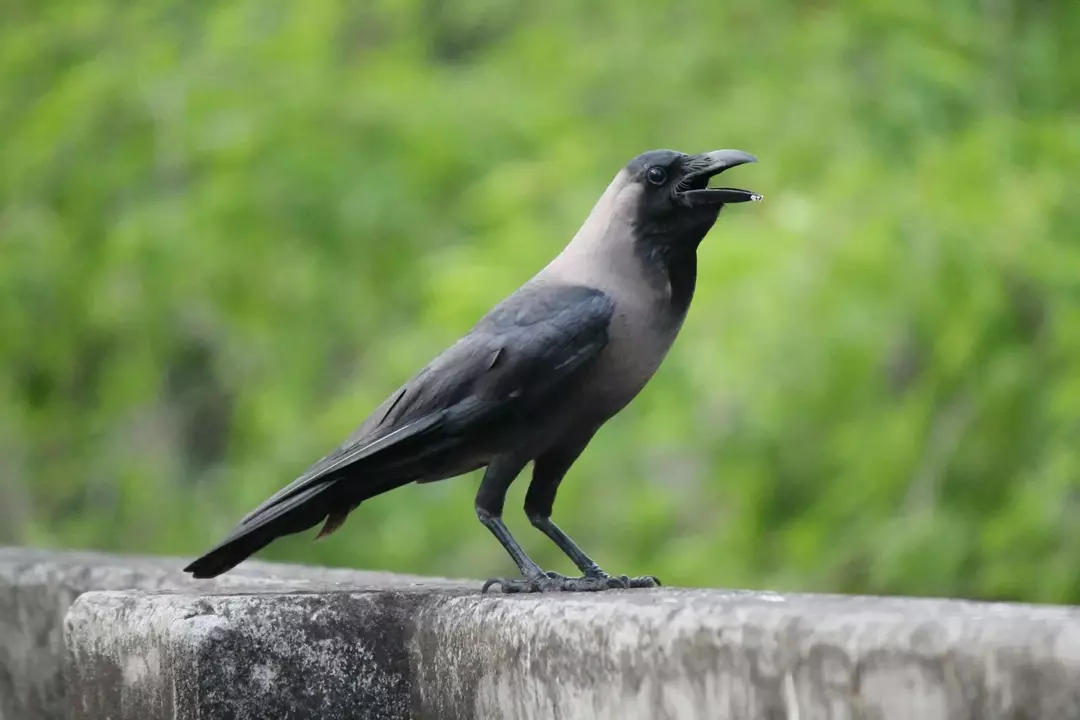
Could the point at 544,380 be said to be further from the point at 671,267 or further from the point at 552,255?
the point at 552,255

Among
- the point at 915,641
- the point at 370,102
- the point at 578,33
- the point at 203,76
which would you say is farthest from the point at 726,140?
the point at 915,641

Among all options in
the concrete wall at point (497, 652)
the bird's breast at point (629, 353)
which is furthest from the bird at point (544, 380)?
the concrete wall at point (497, 652)

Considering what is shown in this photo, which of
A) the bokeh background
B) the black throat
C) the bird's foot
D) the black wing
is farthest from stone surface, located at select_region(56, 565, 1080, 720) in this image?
the bokeh background

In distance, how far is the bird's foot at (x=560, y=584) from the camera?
8.02 ft

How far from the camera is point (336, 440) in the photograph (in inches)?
253

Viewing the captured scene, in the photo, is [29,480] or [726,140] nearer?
[726,140]

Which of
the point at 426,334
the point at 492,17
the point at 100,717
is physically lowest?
the point at 100,717

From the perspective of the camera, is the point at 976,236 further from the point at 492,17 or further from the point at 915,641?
the point at 492,17

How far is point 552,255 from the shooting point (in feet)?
19.3

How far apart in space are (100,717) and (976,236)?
3.23 meters

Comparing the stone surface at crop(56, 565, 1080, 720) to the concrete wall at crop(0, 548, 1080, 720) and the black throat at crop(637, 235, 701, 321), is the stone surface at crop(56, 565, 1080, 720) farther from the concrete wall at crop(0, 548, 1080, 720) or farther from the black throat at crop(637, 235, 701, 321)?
the black throat at crop(637, 235, 701, 321)

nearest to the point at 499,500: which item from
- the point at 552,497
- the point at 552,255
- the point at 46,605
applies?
the point at 552,497

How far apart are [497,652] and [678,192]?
1.05 m

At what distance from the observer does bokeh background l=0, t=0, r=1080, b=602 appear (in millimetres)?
4676
